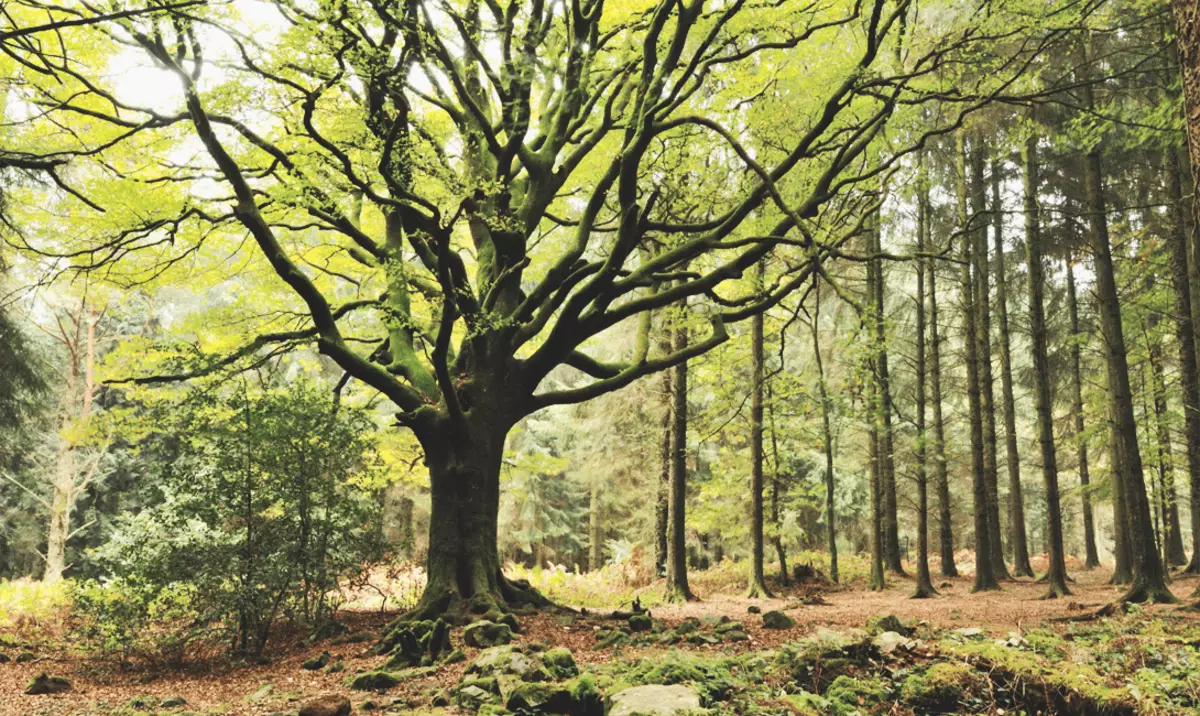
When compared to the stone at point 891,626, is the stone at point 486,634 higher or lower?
lower

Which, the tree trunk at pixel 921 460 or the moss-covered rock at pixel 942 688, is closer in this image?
the moss-covered rock at pixel 942 688

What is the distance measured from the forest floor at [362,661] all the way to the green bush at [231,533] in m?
0.43

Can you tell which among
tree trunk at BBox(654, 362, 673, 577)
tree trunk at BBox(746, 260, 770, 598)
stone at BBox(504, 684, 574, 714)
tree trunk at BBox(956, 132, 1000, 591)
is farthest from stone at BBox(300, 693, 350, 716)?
tree trunk at BBox(956, 132, 1000, 591)

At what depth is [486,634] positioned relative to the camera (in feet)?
23.0

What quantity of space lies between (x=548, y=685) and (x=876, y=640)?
9.30ft

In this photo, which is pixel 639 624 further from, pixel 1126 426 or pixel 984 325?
pixel 984 325

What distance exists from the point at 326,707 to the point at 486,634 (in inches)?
104

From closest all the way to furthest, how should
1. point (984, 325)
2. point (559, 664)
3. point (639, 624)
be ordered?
point (559, 664) < point (639, 624) < point (984, 325)

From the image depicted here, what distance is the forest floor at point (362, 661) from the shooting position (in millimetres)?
5512

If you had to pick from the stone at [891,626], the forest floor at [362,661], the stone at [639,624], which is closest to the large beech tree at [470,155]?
the forest floor at [362,661]

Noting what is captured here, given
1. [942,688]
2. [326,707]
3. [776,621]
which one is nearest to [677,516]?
[776,621]

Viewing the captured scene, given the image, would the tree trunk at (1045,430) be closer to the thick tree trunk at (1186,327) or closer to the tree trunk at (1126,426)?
the tree trunk at (1126,426)

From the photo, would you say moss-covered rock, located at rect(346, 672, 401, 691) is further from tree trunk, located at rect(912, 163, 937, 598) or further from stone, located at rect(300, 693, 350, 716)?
tree trunk, located at rect(912, 163, 937, 598)

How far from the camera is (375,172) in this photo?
344 inches
